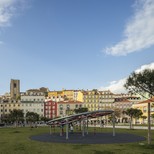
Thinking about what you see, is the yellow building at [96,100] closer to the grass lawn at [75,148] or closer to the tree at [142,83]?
the tree at [142,83]

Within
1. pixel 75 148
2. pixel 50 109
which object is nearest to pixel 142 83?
pixel 75 148

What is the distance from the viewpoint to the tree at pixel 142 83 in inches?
1393

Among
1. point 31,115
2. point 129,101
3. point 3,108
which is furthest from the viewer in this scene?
point 129,101

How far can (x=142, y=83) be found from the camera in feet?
120

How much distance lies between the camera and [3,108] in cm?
16325

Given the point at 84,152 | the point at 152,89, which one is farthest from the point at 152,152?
the point at 152,89

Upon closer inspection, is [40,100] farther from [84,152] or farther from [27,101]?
[84,152]

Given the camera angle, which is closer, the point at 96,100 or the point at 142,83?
the point at 142,83

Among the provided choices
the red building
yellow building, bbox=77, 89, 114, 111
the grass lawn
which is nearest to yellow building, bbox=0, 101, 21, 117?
the red building

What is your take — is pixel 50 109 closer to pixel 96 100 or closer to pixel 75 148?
pixel 96 100

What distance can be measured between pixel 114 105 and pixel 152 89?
141 meters

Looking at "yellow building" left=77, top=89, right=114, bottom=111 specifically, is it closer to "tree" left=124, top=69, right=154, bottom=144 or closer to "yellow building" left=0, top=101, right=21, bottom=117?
"yellow building" left=0, top=101, right=21, bottom=117

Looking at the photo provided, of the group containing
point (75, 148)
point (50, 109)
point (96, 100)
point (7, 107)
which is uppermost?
point (96, 100)

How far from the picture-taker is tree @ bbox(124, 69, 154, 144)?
35375mm
